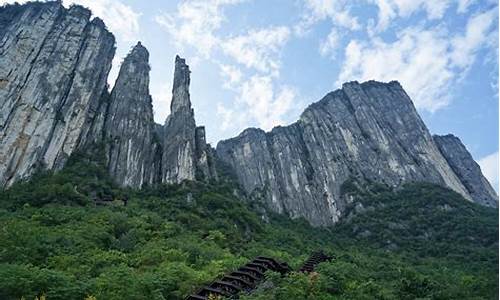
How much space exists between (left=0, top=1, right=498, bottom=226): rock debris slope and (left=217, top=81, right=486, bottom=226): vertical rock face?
25 centimetres

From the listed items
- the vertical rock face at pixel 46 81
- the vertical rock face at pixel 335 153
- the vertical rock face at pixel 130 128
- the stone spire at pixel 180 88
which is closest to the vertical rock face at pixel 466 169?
the vertical rock face at pixel 335 153

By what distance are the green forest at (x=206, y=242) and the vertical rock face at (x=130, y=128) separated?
319 centimetres

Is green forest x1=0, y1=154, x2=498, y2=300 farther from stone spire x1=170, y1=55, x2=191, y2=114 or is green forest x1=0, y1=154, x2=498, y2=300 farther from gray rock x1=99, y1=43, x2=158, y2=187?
stone spire x1=170, y1=55, x2=191, y2=114

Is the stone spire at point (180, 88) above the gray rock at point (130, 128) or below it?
above

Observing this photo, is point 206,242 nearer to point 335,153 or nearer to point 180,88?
point 180,88

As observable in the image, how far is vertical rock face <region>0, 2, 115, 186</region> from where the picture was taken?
50688 millimetres

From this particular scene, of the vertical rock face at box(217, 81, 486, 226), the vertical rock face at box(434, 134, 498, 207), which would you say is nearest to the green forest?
the vertical rock face at box(217, 81, 486, 226)

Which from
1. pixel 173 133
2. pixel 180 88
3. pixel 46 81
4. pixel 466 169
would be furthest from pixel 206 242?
pixel 466 169

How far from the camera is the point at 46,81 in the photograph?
192 ft

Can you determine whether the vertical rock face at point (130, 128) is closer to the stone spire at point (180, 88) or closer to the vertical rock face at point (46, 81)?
the vertical rock face at point (46, 81)

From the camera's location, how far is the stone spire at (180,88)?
244 ft

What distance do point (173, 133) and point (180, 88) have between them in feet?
40.5

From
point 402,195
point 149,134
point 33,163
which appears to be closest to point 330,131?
point 402,195

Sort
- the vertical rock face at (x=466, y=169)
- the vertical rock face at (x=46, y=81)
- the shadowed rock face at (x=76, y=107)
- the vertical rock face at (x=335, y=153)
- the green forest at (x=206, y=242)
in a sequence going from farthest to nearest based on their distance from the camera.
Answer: the vertical rock face at (x=466, y=169) < the vertical rock face at (x=335, y=153) < the shadowed rock face at (x=76, y=107) < the vertical rock face at (x=46, y=81) < the green forest at (x=206, y=242)
